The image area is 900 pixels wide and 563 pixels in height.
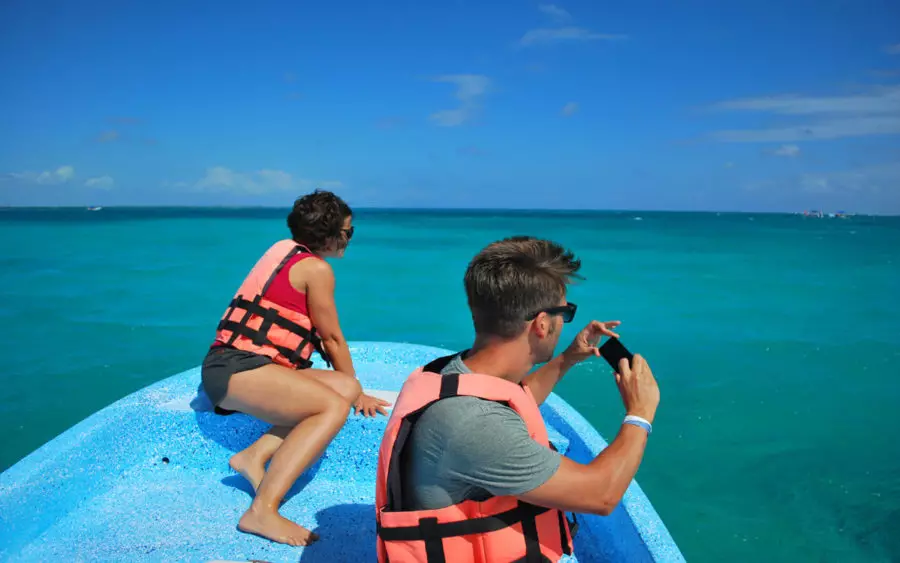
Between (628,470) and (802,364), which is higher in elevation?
(628,470)

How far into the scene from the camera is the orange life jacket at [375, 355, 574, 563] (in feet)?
4.91

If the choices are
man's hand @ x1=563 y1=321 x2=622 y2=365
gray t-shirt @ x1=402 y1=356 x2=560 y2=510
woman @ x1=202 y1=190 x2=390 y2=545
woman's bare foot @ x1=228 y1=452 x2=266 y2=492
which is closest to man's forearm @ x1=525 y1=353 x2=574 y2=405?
man's hand @ x1=563 y1=321 x2=622 y2=365

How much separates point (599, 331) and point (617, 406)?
491 cm

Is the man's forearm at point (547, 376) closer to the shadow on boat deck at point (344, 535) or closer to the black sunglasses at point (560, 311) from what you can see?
the black sunglasses at point (560, 311)

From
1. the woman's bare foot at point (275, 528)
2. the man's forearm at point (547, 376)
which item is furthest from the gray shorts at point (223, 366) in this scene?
the man's forearm at point (547, 376)

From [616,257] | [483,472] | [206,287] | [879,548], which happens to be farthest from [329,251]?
[616,257]

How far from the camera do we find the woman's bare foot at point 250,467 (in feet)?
8.97

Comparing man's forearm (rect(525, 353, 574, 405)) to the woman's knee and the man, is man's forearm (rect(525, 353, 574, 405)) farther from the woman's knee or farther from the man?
the woman's knee

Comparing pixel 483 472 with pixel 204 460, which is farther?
pixel 204 460

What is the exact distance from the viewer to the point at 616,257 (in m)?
26.2

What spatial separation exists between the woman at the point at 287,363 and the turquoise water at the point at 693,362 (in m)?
2.90

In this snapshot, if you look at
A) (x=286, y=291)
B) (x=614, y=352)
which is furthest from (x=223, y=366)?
(x=614, y=352)

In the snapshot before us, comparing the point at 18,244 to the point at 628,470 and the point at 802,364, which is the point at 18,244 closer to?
the point at 802,364

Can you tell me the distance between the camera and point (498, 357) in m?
1.61
